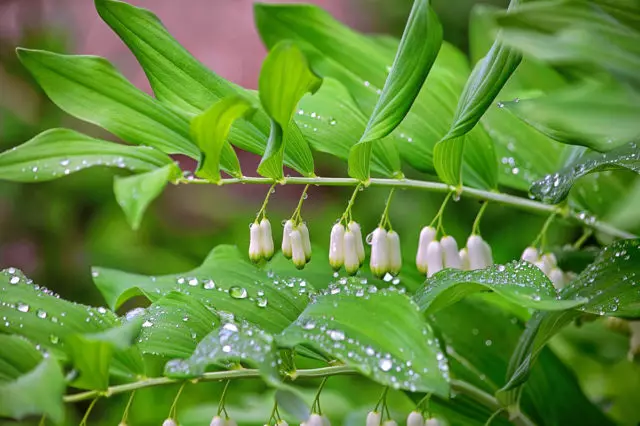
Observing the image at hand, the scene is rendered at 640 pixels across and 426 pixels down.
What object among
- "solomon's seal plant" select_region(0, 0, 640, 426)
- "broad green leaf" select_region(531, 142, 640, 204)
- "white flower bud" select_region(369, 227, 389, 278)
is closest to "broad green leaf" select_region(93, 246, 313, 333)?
"solomon's seal plant" select_region(0, 0, 640, 426)

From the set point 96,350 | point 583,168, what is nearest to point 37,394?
point 96,350

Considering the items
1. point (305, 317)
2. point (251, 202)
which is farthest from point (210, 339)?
point (251, 202)

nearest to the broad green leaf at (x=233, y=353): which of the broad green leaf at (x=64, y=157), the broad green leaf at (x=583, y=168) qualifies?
the broad green leaf at (x=64, y=157)

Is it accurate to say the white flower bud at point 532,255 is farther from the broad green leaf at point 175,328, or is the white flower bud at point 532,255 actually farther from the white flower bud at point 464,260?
the broad green leaf at point 175,328

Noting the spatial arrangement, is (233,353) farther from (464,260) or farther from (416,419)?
(464,260)

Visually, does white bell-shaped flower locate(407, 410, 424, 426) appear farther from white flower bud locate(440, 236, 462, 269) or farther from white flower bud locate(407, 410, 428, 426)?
white flower bud locate(440, 236, 462, 269)

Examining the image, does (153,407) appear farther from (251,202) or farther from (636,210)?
(636,210)
